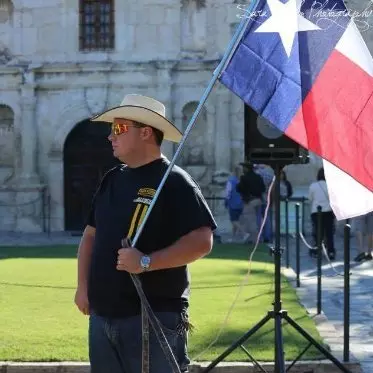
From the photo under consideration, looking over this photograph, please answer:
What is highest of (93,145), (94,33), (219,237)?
(94,33)

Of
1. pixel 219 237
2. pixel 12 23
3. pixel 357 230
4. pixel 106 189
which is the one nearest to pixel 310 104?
pixel 106 189

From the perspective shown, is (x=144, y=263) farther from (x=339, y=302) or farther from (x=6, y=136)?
(x=6, y=136)

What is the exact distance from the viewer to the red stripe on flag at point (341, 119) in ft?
18.0

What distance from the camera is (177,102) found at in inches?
1077

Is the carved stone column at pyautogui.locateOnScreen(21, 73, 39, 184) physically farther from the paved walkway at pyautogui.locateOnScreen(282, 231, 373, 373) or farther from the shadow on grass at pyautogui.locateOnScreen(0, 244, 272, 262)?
the paved walkway at pyautogui.locateOnScreen(282, 231, 373, 373)

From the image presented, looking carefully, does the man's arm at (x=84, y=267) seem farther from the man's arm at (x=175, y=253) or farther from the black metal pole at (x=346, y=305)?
the black metal pole at (x=346, y=305)

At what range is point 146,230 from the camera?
16.8 feet

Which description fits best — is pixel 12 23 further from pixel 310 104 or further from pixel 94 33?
pixel 310 104

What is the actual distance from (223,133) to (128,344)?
72.9ft

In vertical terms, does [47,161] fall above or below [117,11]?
below

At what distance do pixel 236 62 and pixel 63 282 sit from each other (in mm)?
8969

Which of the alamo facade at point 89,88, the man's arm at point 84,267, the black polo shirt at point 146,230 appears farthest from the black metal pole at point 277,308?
the alamo facade at point 89,88

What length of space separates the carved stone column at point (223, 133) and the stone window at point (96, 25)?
3710 mm

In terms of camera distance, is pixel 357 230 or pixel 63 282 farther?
pixel 357 230
